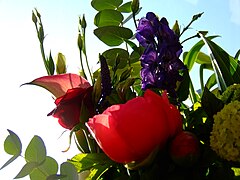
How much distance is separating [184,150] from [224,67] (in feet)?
0.43

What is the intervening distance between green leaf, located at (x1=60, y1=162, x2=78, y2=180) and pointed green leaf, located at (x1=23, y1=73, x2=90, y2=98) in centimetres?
8

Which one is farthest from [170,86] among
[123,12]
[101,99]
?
[123,12]

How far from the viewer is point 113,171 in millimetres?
356

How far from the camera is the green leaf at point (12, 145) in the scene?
32 centimetres

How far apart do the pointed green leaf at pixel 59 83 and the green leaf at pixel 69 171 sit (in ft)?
0.26

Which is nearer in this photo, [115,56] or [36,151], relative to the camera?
[36,151]

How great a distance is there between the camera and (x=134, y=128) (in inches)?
11.0

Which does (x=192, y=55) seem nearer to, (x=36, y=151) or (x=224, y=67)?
(x=224, y=67)

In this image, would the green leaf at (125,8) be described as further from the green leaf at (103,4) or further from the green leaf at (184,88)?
the green leaf at (184,88)

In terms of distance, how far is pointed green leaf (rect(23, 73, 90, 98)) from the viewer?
1.18 ft

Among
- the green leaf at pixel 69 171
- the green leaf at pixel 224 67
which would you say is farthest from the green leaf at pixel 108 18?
the green leaf at pixel 69 171

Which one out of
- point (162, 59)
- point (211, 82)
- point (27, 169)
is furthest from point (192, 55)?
point (27, 169)

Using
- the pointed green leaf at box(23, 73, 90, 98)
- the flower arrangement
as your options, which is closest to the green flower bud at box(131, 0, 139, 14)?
the flower arrangement

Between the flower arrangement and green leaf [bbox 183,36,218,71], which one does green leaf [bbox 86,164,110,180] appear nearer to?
the flower arrangement
